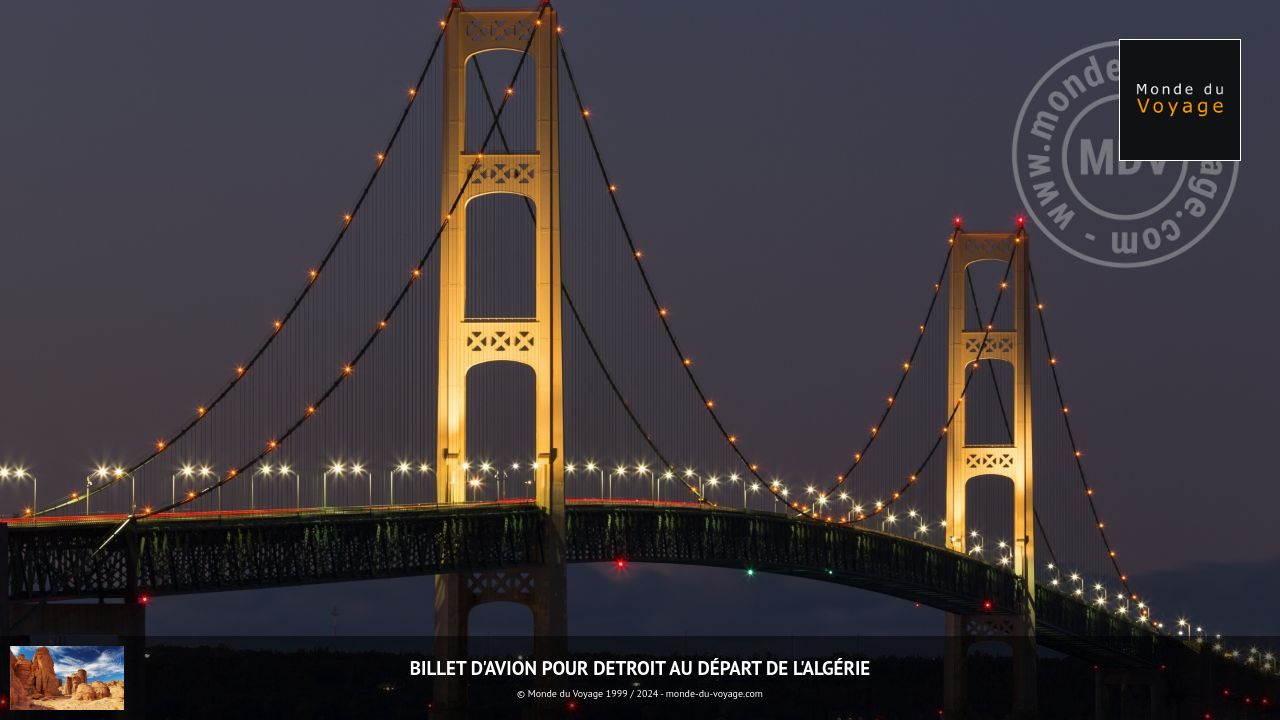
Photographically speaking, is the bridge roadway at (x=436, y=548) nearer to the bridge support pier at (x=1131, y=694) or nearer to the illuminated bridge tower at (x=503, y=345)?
the illuminated bridge tower at (x=503, y=345)

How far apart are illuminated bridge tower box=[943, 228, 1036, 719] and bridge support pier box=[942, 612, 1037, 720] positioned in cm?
4

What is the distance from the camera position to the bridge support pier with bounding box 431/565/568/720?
73.7 m

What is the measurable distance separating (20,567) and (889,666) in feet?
409

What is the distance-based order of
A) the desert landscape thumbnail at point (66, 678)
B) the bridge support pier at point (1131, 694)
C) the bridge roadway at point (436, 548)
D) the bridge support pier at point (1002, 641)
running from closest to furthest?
the desert landscape thumbnail at point (66, 678) → the bridge roadway at point (436, 548) → the bridge support pier at point (1002, 641) → the bridge support pier at point (1131, 694)

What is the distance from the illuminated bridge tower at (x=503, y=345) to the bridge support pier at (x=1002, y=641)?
44.6 m

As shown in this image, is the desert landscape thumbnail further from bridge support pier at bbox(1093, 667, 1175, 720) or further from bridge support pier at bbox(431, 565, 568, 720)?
bridge support pier at bbox(1093, 667, 1175, 720)

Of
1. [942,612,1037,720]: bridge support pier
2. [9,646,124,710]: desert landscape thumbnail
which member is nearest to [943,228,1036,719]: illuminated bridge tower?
[942,612,1037,720]: bridge support pier

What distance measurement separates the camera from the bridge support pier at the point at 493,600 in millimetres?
73688

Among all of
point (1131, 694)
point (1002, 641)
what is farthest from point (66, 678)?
point (1131, 694)

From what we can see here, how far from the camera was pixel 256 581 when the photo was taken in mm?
62906

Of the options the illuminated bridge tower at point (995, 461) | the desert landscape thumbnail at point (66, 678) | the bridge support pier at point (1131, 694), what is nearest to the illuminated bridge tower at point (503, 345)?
the desert landscape thumbnail at point (66, 678)

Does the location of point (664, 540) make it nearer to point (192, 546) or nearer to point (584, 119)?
point (584, 119)

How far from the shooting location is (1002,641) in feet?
381

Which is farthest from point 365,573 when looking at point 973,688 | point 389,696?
point 973,688
